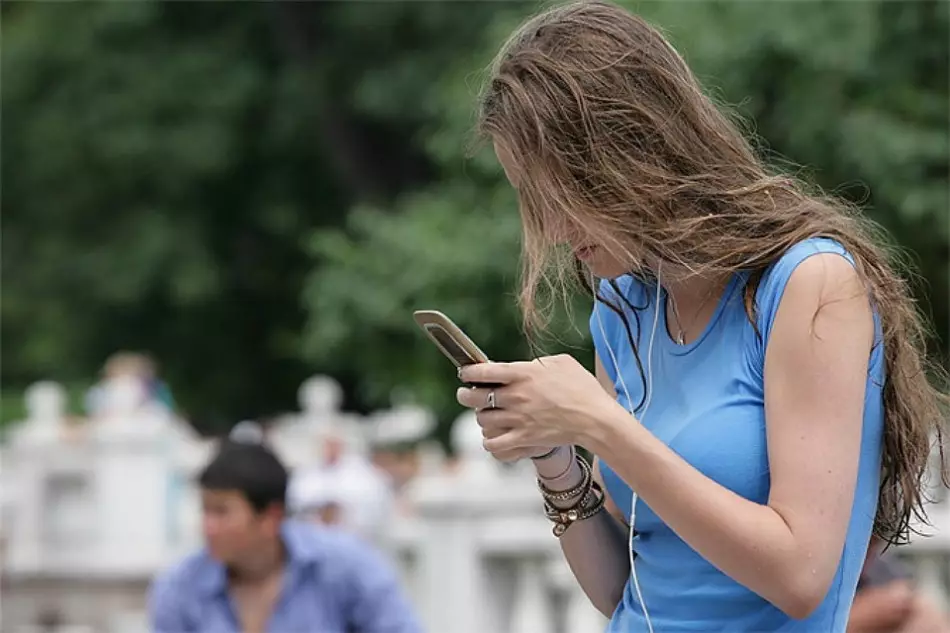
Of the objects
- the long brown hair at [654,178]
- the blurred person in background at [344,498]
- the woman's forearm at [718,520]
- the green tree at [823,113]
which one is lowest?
the woman's forearm at [718,520]

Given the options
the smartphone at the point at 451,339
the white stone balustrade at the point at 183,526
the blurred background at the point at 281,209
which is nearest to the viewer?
the smartphone at the point at 451,339

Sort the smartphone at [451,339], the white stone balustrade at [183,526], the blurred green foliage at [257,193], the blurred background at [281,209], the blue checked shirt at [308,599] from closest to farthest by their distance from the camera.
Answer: the smartphone at [451,339] < the blue checked shirt at [308,599] < the white stone balustrade at [183,526] < the blurred background at [281,209] < the blurred green foliage at [257,193]

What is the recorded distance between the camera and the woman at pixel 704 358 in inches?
66.0

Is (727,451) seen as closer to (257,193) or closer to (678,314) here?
(678,314)

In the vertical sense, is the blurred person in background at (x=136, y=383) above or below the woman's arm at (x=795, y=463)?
above

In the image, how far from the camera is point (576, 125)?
1.78 m

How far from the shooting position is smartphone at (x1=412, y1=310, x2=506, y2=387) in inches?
69.2

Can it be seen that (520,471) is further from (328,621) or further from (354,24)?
(354,24)

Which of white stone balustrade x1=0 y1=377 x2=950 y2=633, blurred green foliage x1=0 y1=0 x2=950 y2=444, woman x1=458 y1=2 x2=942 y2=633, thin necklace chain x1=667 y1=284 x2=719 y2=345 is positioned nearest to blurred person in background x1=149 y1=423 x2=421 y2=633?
white stone balustrade x1=0 y1=377 x2=950 y2=633

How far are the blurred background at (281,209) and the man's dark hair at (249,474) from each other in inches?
80.3

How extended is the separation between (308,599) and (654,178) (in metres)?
2.58

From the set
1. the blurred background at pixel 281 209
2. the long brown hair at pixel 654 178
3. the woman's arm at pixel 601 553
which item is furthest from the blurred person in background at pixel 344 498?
the long brown hair at pixel 654 178

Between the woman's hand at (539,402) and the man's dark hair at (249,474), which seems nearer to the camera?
the woman's hand at (539,402)

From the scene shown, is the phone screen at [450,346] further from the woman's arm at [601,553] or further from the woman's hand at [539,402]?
the woman's arm at [601,553]
